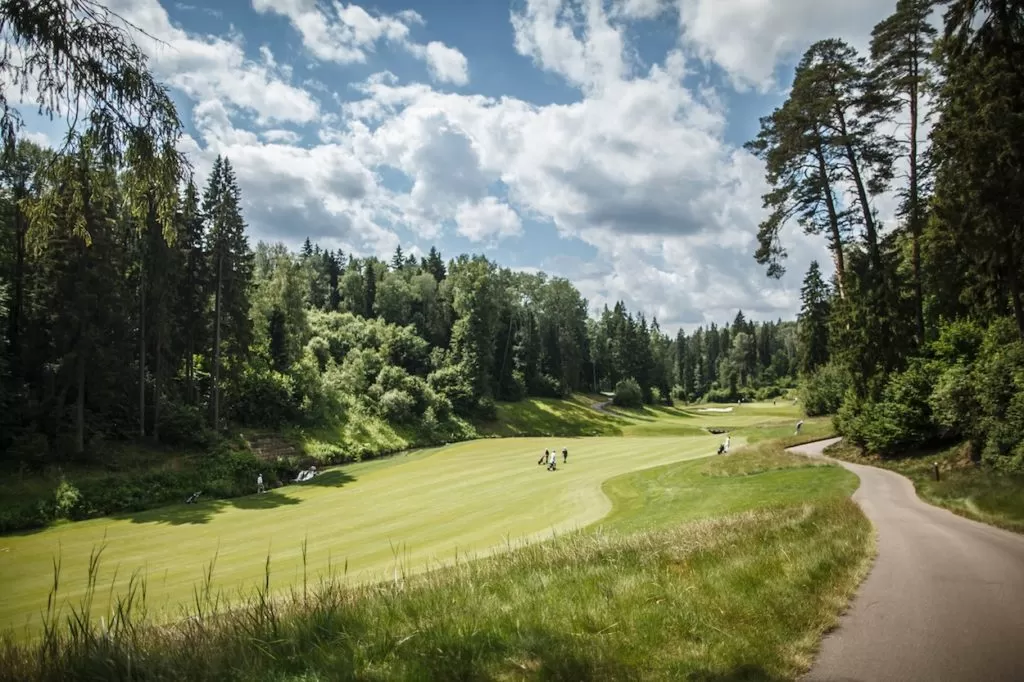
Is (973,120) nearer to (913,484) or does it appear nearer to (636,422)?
(913,484)

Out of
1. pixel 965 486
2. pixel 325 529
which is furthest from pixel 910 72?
pixel 325 529

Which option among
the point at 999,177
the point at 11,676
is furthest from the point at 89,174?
the point at 999,177

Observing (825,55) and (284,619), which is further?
(825,55)

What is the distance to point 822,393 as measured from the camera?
52.8m

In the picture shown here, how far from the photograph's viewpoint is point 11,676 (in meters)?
4.93

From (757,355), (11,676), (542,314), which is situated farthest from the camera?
(757,355)

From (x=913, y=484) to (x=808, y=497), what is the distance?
5.00m

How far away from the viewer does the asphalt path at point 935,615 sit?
5.38m

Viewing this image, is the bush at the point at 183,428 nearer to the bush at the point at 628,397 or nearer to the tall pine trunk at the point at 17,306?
the tall pine trunk at the point at 17,306

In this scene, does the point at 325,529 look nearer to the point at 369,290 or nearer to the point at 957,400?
the point at 957,400

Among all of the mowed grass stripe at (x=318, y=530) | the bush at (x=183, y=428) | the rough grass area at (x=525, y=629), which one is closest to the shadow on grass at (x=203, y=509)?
the mowed grass stripe at (x=318, y=530)

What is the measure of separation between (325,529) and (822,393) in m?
47.0

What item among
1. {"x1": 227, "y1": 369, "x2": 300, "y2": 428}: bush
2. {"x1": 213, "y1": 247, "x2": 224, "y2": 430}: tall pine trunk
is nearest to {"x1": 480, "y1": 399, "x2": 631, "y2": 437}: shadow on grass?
{"x1": 227, "y1": 369, "x2": 300, "y2": 428}: bush

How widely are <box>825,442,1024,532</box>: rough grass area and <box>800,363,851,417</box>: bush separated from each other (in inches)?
974
